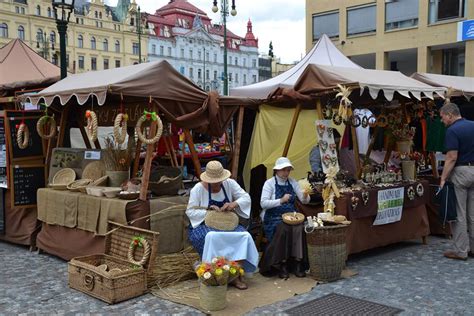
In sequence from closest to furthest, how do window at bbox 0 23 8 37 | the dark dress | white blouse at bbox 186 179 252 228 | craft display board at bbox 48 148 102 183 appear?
1. white blouse at bbox 186 179 252 228
2. the dark dress
3. craft display board at bbox 48 148 102 183
4. window at bbox 0 23 8 37

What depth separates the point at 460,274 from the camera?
5.43 meters

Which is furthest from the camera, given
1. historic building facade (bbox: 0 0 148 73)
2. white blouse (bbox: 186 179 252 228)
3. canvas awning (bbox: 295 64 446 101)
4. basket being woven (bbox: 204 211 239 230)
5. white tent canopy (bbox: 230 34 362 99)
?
historic building facade (bbox: 0 0 148 73)

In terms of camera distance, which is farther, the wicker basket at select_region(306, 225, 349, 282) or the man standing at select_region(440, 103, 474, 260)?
the man standing at select_region(440, 103, 474, 260)

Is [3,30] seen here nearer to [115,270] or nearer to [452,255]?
[115,270]

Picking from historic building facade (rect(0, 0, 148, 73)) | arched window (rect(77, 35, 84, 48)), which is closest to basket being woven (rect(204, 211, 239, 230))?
historic building facade (rect(0, 0, 148, 73))

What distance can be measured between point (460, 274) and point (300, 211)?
74.1 inches

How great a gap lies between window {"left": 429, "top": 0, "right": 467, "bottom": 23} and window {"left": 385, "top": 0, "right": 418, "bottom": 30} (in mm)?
842

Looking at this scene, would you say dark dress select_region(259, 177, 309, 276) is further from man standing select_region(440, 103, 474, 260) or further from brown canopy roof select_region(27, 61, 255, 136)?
man standing select_region(440, 103, 474, 260)

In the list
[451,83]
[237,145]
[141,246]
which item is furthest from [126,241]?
[451,83]

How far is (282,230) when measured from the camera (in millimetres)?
5312

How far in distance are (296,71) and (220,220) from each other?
21.4 feet

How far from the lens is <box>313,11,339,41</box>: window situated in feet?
91.2

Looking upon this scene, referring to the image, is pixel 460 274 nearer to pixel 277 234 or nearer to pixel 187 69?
pixel 277 234

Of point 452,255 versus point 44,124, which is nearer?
point 452,255
